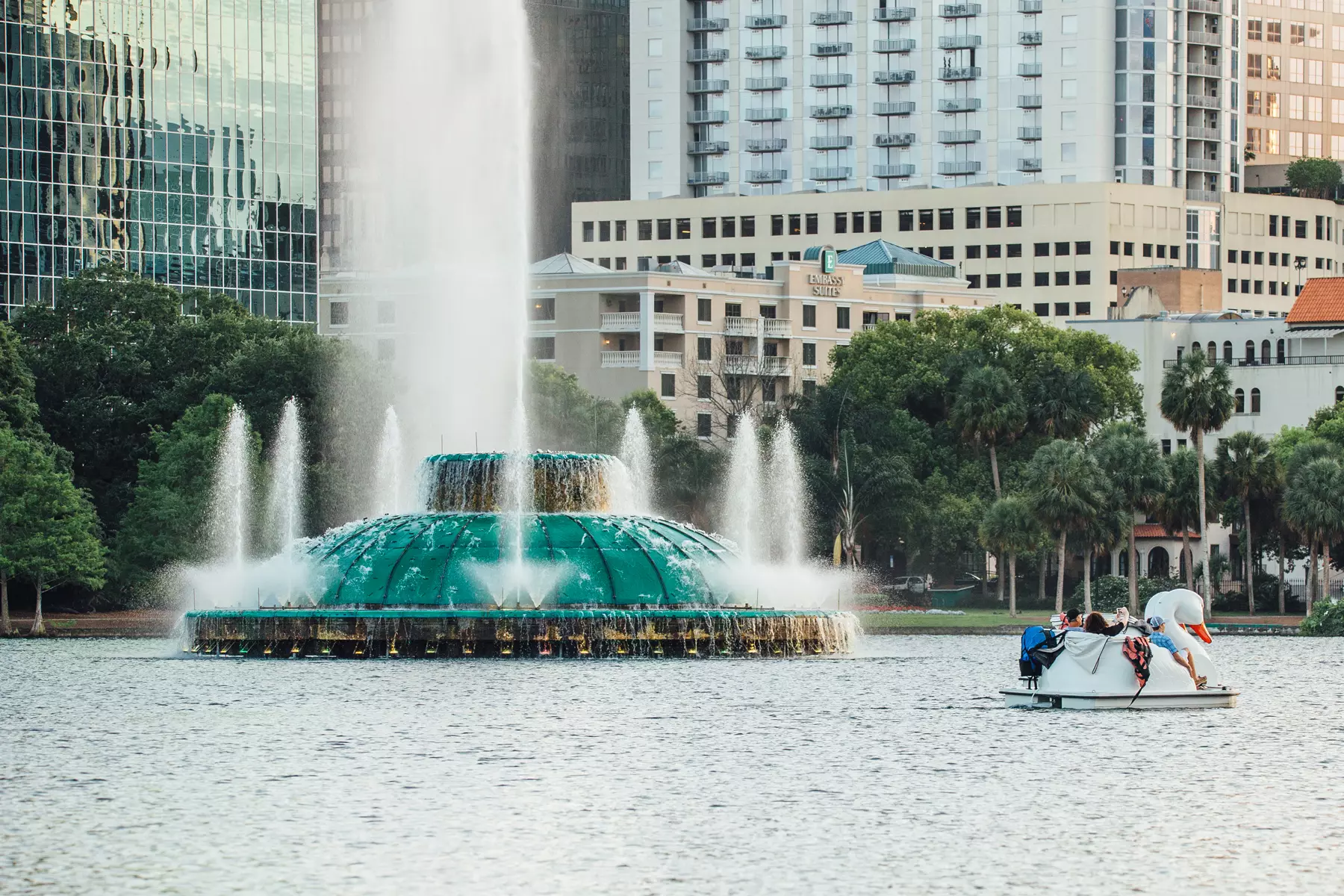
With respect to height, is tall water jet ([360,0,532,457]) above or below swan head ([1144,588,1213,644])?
above

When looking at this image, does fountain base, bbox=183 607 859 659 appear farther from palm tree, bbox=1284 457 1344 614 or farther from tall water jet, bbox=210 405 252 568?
palm tree, bbox=1284 457 1344 614

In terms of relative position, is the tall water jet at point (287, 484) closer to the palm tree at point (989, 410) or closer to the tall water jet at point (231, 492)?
the tall water jet at point (231, 492)

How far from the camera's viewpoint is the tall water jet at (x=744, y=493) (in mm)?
112500

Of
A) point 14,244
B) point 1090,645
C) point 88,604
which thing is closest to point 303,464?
point 88,604

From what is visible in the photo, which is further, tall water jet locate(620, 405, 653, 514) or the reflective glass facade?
the reflective glass facade

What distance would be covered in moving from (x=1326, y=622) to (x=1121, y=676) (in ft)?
176

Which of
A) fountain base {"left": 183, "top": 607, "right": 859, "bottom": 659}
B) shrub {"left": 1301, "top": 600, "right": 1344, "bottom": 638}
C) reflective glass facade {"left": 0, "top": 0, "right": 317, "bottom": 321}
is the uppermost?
reflective glass facade {"left": 0, "top": 0, "right": 317, "bottom": 321}

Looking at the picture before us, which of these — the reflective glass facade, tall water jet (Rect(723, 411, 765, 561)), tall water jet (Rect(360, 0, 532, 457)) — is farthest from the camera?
the reflective glass facade

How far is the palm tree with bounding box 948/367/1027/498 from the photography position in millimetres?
136625

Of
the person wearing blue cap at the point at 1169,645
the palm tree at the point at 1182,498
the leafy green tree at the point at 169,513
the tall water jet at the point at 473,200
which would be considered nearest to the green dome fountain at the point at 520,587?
the tall water jet at the point at 473,200

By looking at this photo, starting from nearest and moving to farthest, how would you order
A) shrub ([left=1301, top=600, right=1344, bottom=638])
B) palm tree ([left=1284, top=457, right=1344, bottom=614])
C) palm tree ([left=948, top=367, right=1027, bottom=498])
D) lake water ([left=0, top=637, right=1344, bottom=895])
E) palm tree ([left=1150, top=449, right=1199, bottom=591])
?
1. lake water ([left=0, top=637, right=1344, bottom=895])
2. shrub ([left=1301, top=600, right=1344, bottom=638])
3. palm tree ([left=1284, top=457, right=1344, bottom=614])
4. palm tree ([left=1150, top=449, right=1199, bottom=591])
5. palm tree ([left=948, top=367, right=1027, bottom=498])

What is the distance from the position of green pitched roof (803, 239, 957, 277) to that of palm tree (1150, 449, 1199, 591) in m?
67.0

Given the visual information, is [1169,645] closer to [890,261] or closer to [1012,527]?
[1012,527]

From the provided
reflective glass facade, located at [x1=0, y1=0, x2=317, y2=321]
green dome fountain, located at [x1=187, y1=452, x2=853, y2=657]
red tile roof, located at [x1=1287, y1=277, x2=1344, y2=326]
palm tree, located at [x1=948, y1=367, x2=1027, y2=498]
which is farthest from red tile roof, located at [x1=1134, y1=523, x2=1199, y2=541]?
green dome fountain, located at [x1=187, y1=452, x2=853, y2=657]
